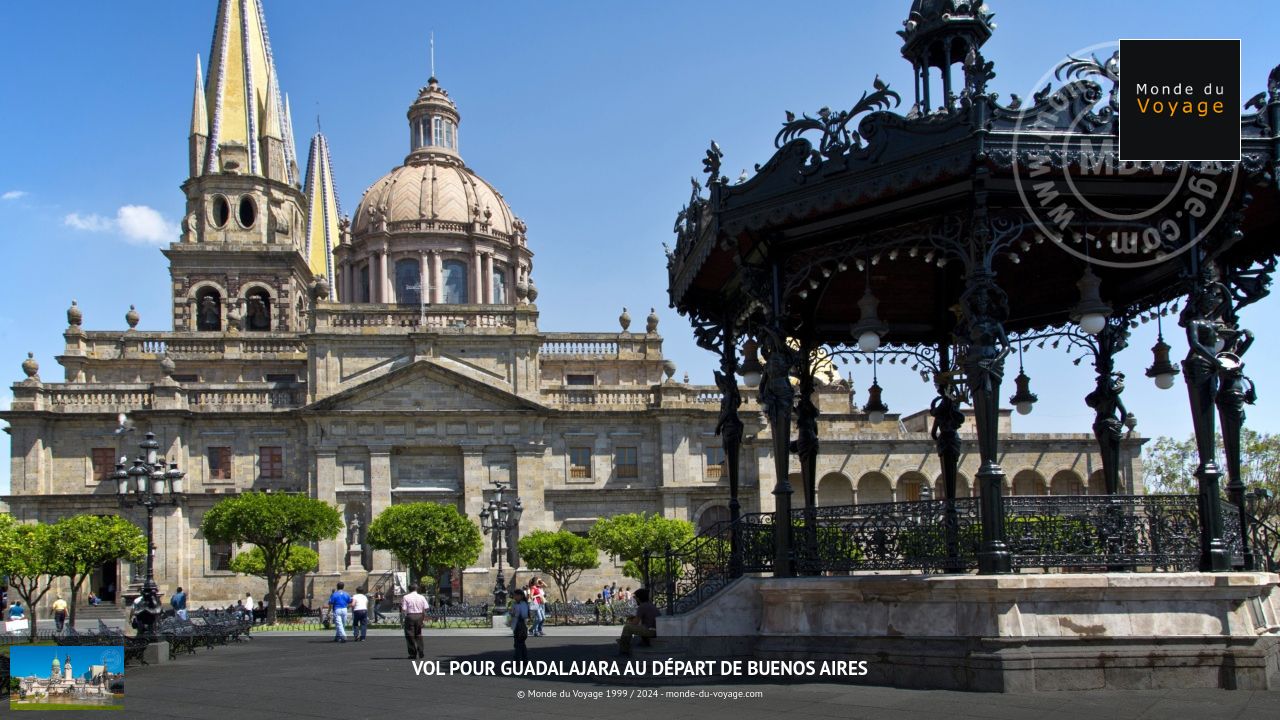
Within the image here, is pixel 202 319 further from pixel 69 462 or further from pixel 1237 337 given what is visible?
pixel 1237 337

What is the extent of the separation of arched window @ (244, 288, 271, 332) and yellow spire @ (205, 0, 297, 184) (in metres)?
5.65

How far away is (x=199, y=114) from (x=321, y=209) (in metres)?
39.1

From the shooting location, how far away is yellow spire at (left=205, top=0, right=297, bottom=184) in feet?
180

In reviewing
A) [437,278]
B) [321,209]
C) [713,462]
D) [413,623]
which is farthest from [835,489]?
[321,209]

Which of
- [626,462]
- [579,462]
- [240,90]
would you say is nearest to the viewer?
[579,462]

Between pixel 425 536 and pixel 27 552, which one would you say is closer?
pixel 27 552

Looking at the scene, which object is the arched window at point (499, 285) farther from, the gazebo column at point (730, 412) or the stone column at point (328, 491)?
the gazebo column at point (730, 412)

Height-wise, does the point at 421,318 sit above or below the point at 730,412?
above

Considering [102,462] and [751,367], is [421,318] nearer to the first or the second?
[102,462]

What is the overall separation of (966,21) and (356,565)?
38.1 m

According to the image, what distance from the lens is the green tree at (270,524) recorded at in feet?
126

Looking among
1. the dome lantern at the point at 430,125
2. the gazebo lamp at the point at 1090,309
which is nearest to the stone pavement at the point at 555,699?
the gazebo lamp at the point at 1090,309

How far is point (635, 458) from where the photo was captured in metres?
48.5

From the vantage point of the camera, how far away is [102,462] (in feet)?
154
